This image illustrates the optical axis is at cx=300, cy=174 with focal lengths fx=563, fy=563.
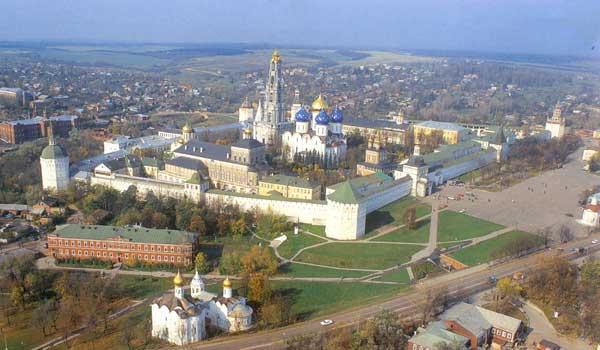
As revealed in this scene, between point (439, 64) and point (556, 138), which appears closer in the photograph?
point (556, 138)

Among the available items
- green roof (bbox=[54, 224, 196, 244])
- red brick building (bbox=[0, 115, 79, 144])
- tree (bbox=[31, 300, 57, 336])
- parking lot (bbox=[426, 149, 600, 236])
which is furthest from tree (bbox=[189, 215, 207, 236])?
red brick building (bbox=[0, 115, 79, 144])

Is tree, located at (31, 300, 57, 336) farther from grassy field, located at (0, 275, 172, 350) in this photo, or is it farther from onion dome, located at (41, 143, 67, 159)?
onion dome, located at (41, 143, 67, 159)

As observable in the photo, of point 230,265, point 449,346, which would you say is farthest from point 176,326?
point 449,346

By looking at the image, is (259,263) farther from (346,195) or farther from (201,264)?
(346,195)

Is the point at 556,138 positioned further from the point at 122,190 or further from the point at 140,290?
the point at 140,290

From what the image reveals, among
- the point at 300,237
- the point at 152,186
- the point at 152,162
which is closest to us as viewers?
the point at 300,237

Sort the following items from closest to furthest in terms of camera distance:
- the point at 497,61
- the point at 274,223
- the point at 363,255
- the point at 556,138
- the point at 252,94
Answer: the point at 363,255, the point at 274,223, the point at 556,138, the point at 252,94, the point at 497,61

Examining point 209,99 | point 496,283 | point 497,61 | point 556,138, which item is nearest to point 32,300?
point 496,283
